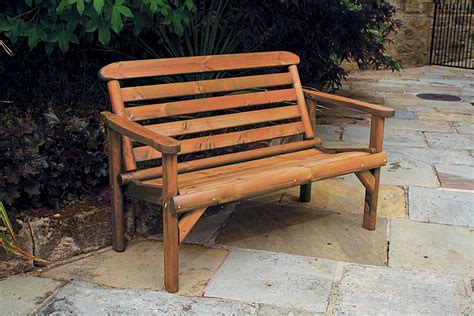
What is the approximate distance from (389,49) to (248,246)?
8.04 metres

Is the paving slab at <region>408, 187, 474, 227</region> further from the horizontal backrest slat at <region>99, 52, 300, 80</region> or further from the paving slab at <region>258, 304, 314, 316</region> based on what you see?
the paving slab at <region>258, 304, 314, 316</region>

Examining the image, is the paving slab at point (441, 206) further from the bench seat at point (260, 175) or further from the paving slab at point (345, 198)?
the bench seat at point (260, 175)

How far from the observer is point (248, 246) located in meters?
3.02

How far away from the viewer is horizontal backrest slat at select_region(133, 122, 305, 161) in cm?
285

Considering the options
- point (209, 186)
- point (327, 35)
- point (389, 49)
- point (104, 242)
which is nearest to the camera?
point (209, 186)

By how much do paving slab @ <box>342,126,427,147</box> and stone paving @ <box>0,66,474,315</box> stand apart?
2.55 feet

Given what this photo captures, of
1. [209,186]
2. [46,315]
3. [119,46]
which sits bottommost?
[46,315]

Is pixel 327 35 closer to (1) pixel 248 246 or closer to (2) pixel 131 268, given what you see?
(1) pixel 248 246

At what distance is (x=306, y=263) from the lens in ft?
9.29

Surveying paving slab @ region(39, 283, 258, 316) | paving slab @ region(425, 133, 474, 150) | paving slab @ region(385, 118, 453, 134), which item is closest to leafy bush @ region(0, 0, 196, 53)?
paving slab @ region(39, 283, 258, 316)

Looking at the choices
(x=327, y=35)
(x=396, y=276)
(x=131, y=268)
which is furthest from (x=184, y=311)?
(x=327, y=35)

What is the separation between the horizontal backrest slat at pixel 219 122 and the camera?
292 centimetres

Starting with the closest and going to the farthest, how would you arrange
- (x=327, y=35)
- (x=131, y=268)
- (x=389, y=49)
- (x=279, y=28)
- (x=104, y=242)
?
(x=131, y=268)
(x=104, y=242)
(x=279, y=28)
(x=327, y=35)
(x=389, y=49)

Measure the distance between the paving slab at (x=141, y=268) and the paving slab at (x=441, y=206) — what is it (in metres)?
1.25
